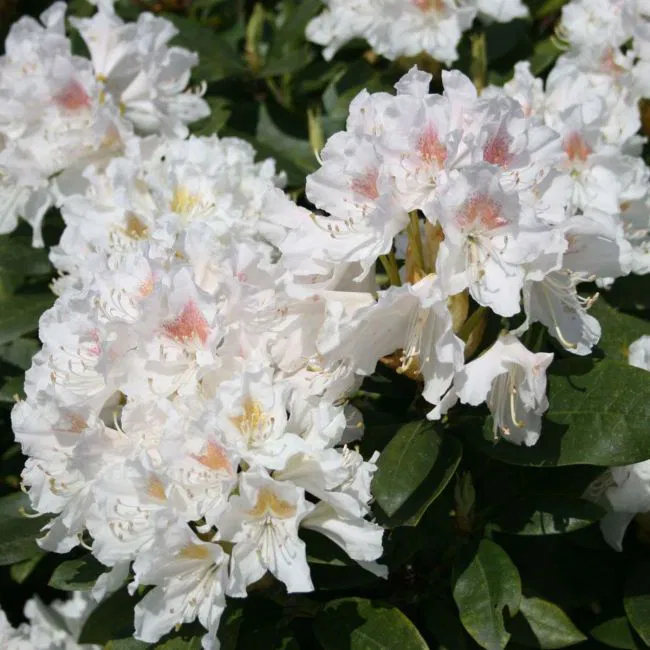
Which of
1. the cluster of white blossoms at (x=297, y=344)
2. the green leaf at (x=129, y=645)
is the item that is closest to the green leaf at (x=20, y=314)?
the cluster of white blossoms at (x=297, y=344)

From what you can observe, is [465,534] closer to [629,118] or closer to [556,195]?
[556,195]

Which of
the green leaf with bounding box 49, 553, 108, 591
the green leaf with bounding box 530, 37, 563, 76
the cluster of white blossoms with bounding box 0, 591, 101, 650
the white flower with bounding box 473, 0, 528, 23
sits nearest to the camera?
the green leaf with bounding box 49, 553, 108, 591

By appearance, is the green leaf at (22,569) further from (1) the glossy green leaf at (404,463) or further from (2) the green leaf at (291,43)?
(2) the green leaf at (291,43)

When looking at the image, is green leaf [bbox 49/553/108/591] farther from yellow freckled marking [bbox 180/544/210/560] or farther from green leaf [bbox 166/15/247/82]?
green leaf [bbox 166/15/247/82]

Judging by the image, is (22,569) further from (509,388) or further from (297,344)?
(509,388)

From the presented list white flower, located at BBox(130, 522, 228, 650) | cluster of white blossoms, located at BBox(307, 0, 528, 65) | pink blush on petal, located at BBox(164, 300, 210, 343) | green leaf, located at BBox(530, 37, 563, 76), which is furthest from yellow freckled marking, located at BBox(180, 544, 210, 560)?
green leaf, located at BBox(530, 37, 563, 76)

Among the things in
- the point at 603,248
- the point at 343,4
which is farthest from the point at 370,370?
the point at 343,4
